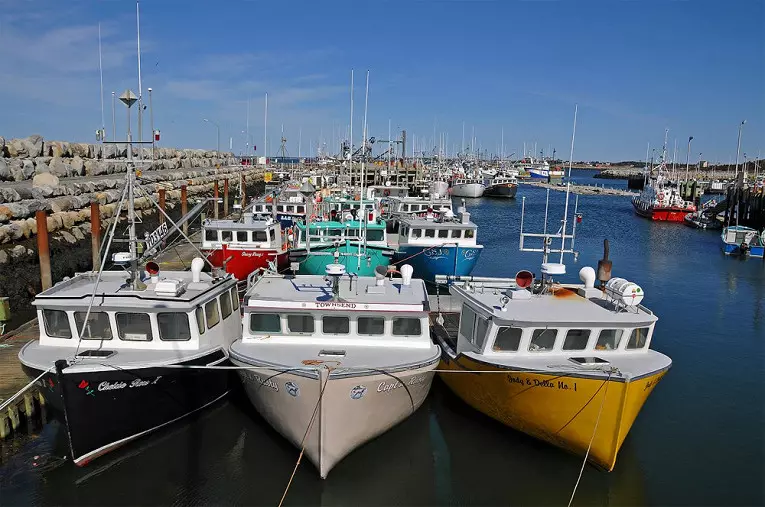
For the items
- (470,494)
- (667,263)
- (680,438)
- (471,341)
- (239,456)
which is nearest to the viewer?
(470,494)

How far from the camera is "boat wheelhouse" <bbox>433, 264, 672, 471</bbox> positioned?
12.1 meters

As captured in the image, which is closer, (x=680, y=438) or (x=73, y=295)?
(x=73, y=295)

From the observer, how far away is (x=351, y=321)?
43.8ft

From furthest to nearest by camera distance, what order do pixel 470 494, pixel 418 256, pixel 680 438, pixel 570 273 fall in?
1. pixel 570 273
2. pixel 418 256
3. pixel 680 438
4. pixel 470 494

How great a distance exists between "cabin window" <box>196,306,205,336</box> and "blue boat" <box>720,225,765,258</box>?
47.7 metres

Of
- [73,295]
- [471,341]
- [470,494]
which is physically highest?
[73,295]

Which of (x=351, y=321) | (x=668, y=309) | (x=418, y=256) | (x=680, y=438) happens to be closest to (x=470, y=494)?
(x=351, y=321)

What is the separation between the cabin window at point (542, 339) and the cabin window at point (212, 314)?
310 inches

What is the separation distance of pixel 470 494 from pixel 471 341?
12.0 ft

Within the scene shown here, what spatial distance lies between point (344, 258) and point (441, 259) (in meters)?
5.58

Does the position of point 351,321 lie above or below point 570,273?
above

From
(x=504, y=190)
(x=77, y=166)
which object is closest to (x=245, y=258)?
(x=77, y=166)

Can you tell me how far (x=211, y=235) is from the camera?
1023 inches

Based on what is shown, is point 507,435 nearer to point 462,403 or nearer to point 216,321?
point 462,403
